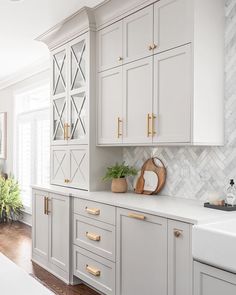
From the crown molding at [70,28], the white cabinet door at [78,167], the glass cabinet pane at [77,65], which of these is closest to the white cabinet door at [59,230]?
the white cabinet door at [78,167]

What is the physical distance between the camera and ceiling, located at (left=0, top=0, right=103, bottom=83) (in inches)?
136

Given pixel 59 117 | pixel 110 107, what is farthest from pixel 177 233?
pixel 59 117

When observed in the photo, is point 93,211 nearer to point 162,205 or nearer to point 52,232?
point 162,205

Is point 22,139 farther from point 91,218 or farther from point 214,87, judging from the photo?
point 214,87

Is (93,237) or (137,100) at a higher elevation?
(137,100)

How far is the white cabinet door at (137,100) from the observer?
301 centimetres

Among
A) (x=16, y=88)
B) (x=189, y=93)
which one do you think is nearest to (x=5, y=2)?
(x=189, y=93)

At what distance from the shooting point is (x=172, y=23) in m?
2.78

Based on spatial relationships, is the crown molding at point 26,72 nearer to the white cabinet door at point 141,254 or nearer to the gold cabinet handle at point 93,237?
the gold cabinet handle at point 93,237

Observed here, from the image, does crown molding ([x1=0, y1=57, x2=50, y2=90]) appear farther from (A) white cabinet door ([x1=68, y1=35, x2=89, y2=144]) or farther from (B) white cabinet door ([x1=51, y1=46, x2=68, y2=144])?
(A) white cabinet door ([x1=68, y1=35, x2=89, y2=144])

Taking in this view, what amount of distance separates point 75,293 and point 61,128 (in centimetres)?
176

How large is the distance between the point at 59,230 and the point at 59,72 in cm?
175

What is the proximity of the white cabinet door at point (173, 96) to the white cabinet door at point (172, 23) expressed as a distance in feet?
0.22

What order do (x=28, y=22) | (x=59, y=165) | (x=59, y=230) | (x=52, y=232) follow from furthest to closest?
(x=59, y=165) → (x=28, y=22) → (x=52, y=232) → (x=59, y=230)
